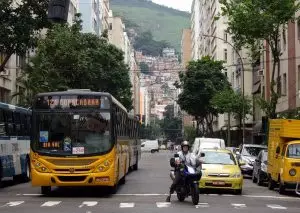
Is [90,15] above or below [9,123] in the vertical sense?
above

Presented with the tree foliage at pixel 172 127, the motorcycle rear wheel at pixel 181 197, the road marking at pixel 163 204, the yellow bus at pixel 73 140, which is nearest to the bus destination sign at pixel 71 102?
the yellow bus at pixel 73 140

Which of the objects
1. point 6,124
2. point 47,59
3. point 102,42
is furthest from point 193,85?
point 6,124

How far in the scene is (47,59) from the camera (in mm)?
43594

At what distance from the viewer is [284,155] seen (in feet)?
73.2

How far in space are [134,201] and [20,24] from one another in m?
9.43

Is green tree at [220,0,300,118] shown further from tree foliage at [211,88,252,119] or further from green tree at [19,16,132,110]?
tree foliage at [211,88,252,119]

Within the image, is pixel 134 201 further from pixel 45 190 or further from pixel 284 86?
pixel 284 86

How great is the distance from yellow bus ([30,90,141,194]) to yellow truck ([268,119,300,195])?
19.3ft

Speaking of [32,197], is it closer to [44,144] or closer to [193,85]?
[44,144]

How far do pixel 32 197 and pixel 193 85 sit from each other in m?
50.3

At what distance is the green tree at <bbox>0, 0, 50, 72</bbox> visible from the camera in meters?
24.1

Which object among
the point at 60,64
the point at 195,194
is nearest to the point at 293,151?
the point at 195,194

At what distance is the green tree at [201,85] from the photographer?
68250mm

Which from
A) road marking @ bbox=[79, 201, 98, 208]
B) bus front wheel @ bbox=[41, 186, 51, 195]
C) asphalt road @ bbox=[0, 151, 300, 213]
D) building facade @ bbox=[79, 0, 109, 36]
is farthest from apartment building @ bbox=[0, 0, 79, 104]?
building facade @ bbox=[79, 0, 109, 36]
